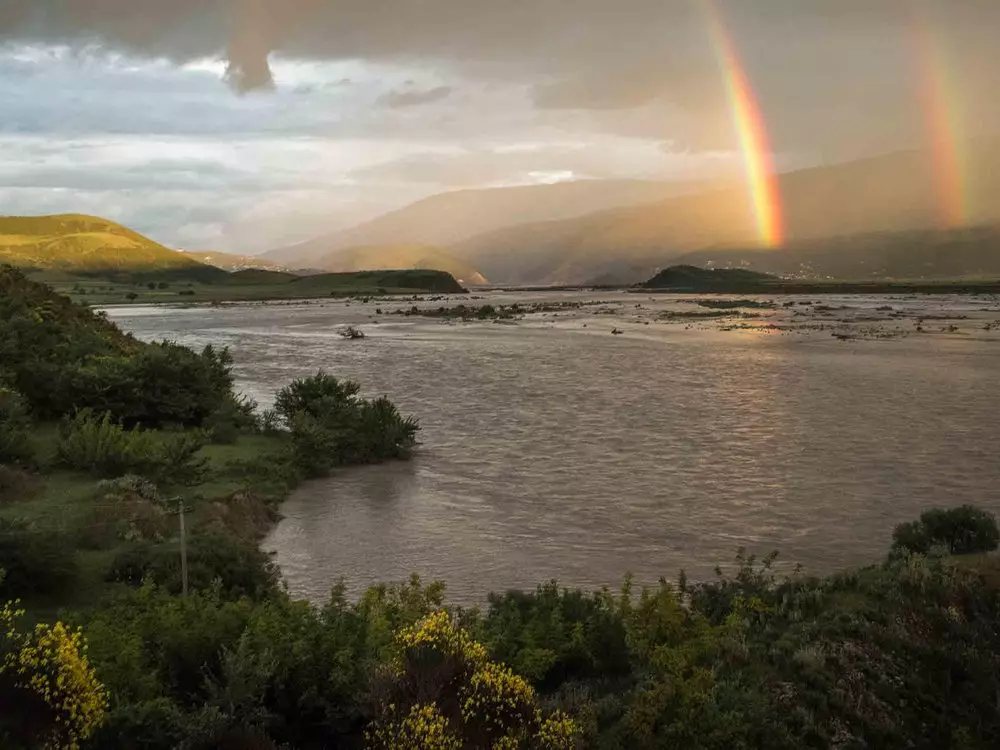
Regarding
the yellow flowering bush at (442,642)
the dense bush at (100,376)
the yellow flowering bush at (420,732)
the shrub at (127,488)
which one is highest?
the dense bush at (100,376)

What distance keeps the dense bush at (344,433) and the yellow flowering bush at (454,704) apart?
13.2m

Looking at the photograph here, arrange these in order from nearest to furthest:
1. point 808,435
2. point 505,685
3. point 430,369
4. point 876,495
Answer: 1. point 505,685
2. point 876,495
3. point 808,435
4. point 430,369

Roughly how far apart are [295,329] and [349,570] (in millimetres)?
59801

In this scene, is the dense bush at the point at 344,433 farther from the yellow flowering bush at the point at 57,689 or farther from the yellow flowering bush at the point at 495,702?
the yellow flowering bush at the point at 495,702

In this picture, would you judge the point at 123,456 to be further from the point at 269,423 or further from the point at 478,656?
the point at 478,656

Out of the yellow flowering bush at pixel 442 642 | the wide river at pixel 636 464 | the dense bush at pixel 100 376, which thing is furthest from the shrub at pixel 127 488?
the yellow flowering bush at pixel 442 642

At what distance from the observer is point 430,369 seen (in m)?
40.7

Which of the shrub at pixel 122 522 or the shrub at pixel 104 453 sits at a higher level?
the shrub at pixel 104 453

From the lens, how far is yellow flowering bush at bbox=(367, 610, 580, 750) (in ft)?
20.0

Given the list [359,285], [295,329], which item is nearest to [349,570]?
[295,329]

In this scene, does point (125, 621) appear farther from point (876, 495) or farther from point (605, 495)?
point (876, 495)

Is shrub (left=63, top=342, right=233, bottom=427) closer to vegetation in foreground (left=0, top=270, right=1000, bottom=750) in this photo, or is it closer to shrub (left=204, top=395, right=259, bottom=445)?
shrub (left=204, top=395, right=259, bottom=445)

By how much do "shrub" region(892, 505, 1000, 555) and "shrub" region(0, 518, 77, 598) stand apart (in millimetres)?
10772

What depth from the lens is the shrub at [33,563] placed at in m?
9.59
